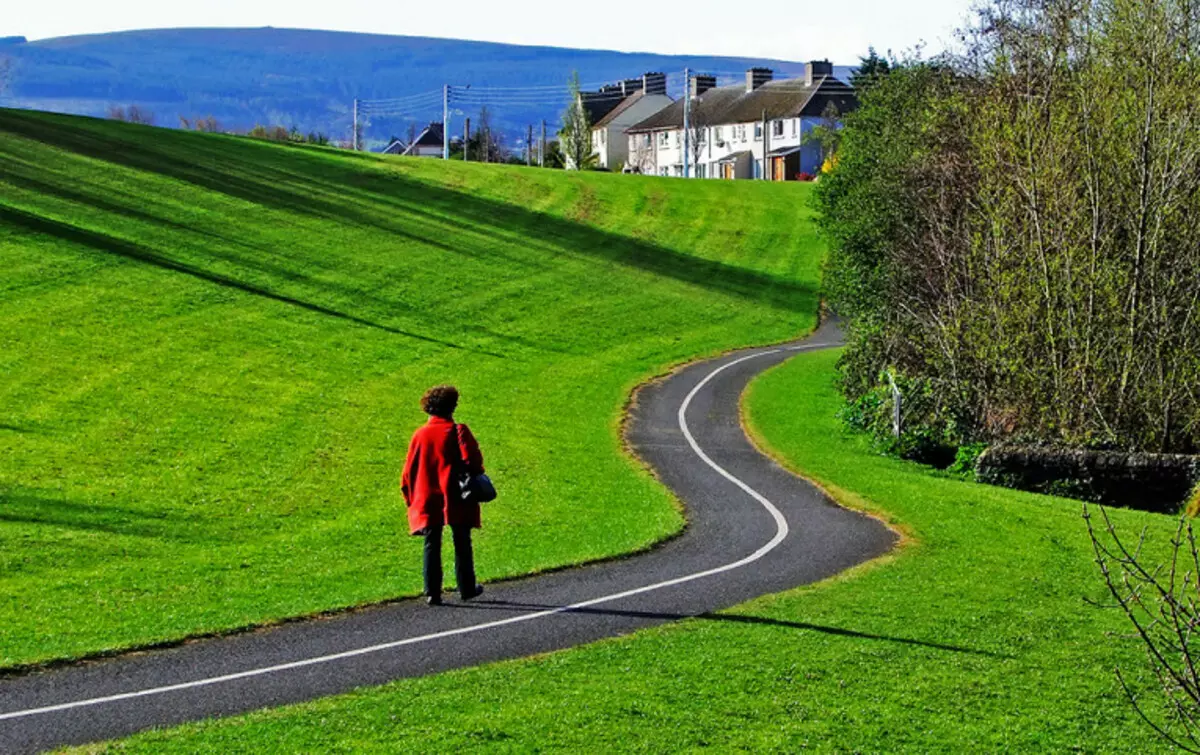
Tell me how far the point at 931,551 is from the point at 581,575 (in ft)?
18.5

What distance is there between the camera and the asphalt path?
43.0 ft

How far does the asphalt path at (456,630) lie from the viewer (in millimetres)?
13102

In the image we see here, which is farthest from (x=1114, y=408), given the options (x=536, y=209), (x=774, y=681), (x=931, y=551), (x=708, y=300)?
(x=536, y=209)

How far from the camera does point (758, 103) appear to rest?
144 meters

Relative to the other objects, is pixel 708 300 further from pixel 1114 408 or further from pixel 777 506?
pixel 777 506

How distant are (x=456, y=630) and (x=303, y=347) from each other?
29.4 meters

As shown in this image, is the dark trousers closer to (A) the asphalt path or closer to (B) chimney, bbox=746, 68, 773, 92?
(A) the asphalt path

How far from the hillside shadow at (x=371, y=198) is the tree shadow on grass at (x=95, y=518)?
146ft

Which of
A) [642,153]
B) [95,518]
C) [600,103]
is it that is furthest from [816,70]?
[95,518]

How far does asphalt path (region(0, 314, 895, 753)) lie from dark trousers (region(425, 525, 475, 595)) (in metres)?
0.25

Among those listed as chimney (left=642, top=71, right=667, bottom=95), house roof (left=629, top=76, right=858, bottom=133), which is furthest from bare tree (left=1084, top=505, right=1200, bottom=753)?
chimney (left=642, top=71, right=667, bottom=95)

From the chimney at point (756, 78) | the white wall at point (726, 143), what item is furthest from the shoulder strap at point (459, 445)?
the chimney at point (756, 78)

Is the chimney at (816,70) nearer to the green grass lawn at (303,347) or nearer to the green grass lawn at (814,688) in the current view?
the green grass lawn at (303,347)

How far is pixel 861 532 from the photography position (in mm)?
23375
